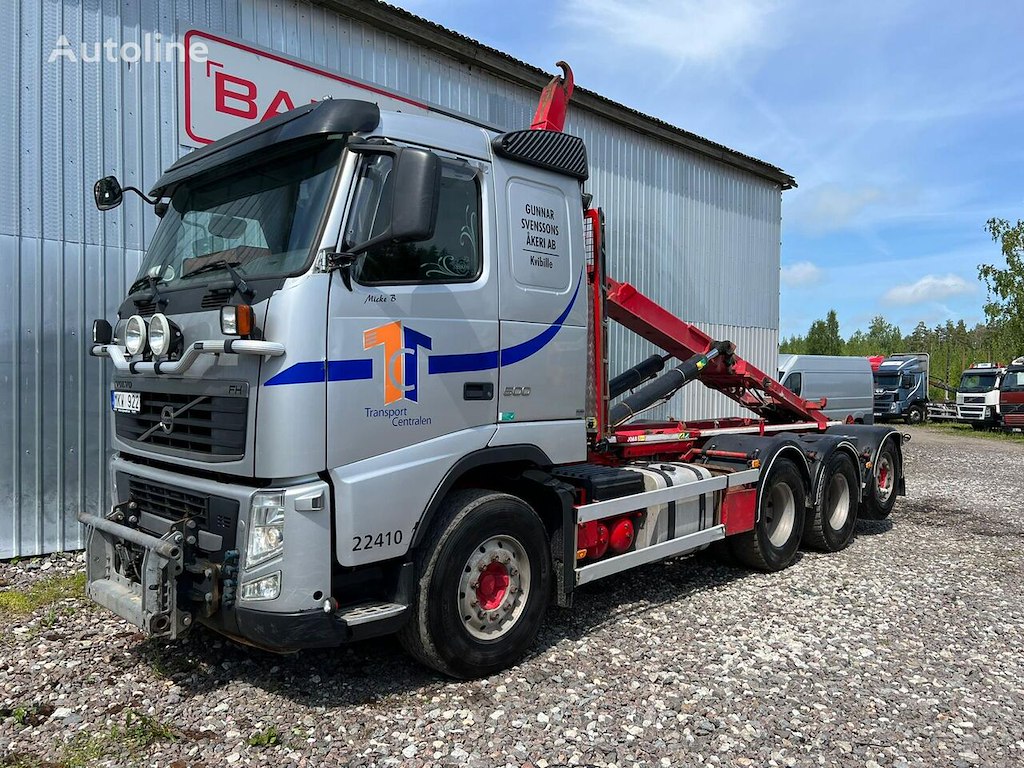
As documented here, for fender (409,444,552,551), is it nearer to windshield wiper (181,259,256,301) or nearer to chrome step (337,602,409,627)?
chrome step (337,602,409,627)

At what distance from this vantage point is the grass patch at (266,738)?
12.2ft

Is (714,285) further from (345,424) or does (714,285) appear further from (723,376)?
(345,424)

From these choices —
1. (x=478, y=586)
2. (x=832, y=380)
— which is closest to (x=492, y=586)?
(x=478, y=586)

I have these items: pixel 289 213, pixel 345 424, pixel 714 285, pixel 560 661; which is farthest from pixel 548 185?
pixel 714 285

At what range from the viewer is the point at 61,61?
6.95 m

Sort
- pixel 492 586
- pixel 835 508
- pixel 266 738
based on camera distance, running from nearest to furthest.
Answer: pixel 266 738
pixel 492 586
pixel 835 508

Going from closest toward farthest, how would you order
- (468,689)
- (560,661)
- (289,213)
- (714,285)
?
(289,213) < (468,689) < (560,661) < (714,285)

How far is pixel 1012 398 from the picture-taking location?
27.0m

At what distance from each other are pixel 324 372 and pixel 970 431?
3066 centimetres

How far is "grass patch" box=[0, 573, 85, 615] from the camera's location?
5625mm

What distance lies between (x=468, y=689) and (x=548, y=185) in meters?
3.19

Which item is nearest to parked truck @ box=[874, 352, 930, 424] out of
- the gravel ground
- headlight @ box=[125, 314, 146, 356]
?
the gravel ground

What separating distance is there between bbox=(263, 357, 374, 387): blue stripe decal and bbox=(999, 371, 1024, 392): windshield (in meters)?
29.6

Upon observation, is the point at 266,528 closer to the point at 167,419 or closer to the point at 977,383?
the point at 167,419
